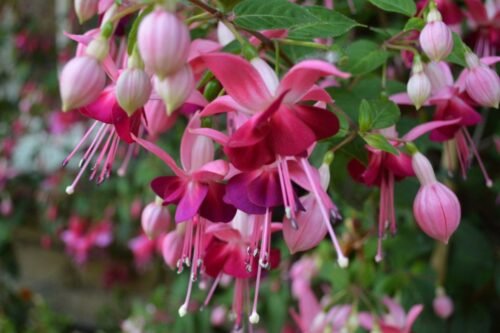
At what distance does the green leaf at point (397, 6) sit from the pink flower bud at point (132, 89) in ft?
0.74

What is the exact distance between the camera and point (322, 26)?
0.54 metres

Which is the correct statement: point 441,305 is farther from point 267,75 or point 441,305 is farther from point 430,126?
point 267,75

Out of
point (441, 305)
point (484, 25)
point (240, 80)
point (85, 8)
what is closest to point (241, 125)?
point (240, 80)

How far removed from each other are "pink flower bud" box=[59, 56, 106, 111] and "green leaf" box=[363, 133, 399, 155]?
24 centimetres

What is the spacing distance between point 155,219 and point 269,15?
228mm

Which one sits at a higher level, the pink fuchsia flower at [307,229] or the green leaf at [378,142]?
the green leaf at [378,142]

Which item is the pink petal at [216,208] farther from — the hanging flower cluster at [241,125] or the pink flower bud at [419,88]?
the pink flower bud at [419,88]

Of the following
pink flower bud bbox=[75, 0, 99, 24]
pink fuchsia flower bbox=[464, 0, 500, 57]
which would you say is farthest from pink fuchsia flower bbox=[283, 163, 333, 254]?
pink fuchsia flower bbox=[464, 0, 500, 57]

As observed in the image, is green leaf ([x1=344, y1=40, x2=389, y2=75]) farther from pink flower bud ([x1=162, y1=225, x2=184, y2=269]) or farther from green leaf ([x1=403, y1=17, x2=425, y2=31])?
pink flower bud ([x1=162, y1=225, x2=184, y2=269])

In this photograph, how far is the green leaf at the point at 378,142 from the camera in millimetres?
539

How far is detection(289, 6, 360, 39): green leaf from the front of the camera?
1.74 feet

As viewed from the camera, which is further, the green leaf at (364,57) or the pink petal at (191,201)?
the green leaf at (364,57)

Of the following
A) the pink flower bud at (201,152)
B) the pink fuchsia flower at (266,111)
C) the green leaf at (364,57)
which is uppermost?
the pink fuchsia flower at (266,111)

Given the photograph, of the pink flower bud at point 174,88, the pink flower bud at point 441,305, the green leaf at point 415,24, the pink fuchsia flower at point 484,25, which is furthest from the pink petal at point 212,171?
the pink flower bud at point 441,305
